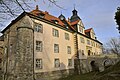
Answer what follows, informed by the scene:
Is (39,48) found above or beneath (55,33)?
beneath

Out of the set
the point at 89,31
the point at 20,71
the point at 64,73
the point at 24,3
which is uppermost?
the point at 89,31

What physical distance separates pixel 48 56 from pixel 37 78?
4.03 metres

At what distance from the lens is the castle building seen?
16.9 meters

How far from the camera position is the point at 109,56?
2897 centimetres

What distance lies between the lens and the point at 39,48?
18953 mm

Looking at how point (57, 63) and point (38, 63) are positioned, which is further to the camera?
point (57, 63)

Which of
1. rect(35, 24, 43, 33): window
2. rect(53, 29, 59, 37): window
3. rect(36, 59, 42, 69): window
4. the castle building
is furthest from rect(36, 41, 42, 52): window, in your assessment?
rect(53, 29, 59, 37): window

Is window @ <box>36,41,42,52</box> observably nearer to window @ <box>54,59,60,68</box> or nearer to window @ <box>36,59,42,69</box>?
window @ <box>36,59,42,69</box>

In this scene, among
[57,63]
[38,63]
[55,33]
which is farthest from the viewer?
[55,33]

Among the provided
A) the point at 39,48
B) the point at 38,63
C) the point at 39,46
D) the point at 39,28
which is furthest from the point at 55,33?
the point at 38,63

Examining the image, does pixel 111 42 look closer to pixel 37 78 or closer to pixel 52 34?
pixel 52 34

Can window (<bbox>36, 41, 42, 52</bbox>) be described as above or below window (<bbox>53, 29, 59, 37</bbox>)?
below

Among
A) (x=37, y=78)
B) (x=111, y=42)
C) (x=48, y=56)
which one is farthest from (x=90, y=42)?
(x=111, y=42)

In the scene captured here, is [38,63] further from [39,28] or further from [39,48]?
[39,28]
